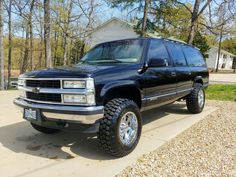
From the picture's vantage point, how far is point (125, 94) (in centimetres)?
469

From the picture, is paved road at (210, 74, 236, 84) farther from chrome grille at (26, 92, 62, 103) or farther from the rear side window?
chrome grille at (26, 92, 62, 103)

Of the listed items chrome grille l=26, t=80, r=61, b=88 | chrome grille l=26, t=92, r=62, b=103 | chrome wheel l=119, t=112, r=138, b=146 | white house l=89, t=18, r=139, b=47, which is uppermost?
white house l=89, t=18, r=139, b=47

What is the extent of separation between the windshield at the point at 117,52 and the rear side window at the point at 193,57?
7.31ft

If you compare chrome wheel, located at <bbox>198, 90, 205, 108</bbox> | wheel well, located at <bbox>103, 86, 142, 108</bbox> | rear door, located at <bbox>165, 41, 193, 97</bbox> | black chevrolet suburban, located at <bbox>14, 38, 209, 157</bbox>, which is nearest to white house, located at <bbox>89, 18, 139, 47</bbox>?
chrome wheel, located at <bbox>198, 90, 205, 108</bbox>

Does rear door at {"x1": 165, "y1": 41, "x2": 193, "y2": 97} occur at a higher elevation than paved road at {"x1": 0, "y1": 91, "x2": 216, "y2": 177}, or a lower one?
higher

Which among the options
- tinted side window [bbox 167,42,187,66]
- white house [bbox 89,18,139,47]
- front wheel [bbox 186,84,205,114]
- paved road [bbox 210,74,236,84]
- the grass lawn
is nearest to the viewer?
tinted side window [bbox 167,42,187,66]

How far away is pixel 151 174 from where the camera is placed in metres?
3.69

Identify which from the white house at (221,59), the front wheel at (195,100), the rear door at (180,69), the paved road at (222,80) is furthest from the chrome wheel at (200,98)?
the white house at (221,59)

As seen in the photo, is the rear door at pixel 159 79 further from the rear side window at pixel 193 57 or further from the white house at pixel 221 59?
the white house at pixel 221 59

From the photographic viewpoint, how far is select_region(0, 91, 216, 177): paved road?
3818mm

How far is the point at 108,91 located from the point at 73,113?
0.64 metres

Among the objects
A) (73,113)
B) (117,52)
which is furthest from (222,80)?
(73,113)

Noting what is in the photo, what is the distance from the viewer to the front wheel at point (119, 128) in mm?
3982

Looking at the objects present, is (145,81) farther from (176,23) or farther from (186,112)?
(176,23)
